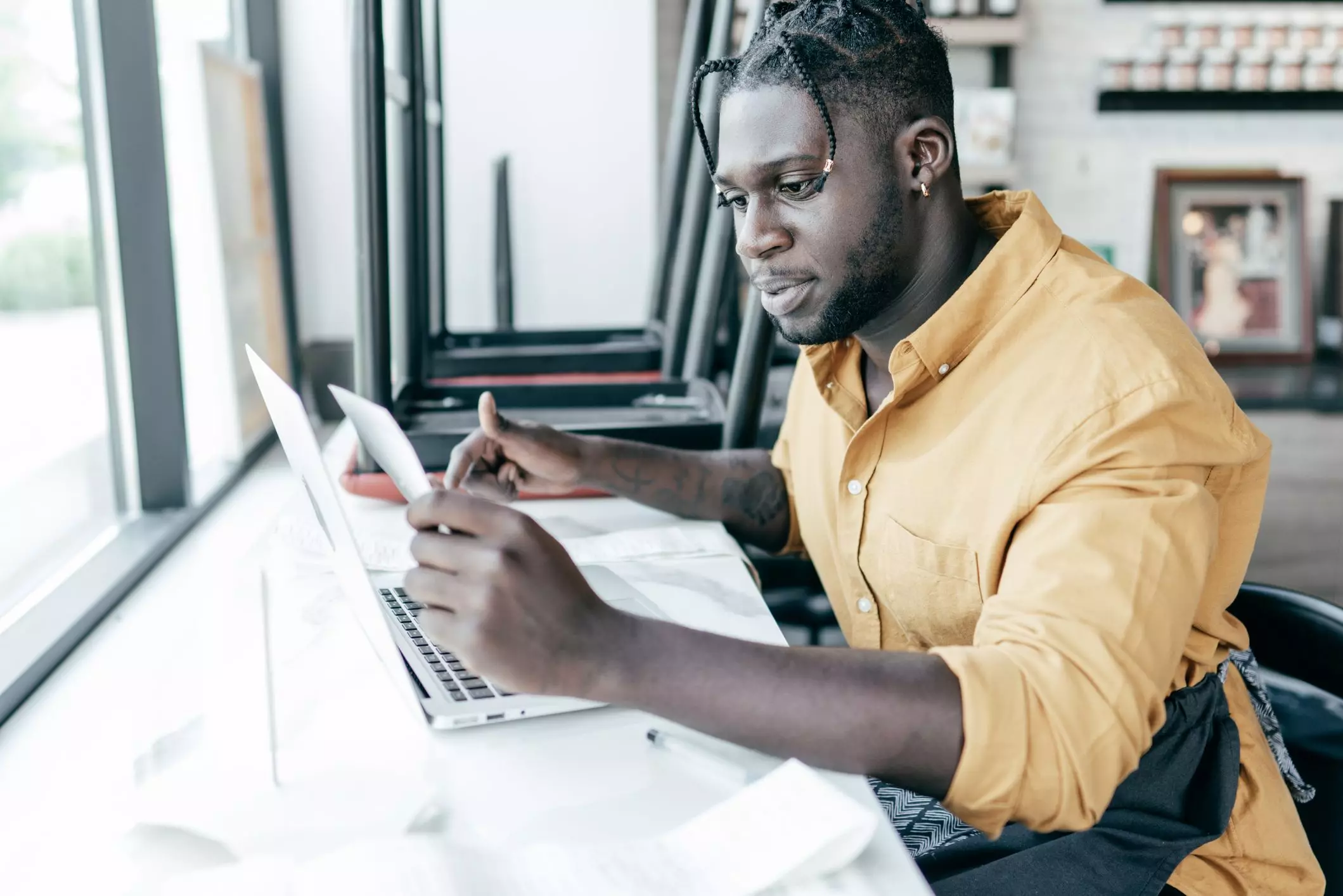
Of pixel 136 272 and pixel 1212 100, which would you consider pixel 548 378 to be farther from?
pixel 1212 100

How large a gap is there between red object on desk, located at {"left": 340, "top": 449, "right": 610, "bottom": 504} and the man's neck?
57cm

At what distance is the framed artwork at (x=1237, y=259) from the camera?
12.2 ft

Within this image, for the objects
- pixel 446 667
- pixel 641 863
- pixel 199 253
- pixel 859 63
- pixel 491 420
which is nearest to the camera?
pixel 641 863

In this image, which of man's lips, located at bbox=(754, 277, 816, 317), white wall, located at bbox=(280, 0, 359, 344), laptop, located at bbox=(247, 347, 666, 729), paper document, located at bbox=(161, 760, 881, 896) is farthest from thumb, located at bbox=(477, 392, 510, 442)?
white wall, located at bbox=(280, 0, 359, 344)

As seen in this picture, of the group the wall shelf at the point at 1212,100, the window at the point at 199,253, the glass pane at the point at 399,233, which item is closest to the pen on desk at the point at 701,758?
the glass pane at the point at 399,233

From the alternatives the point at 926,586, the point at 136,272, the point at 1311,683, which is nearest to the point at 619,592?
the point at 926,586

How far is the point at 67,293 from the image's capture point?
1810mm

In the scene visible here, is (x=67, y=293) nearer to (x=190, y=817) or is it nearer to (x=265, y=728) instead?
(x=265, y=728)

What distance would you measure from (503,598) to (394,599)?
428 millimetres

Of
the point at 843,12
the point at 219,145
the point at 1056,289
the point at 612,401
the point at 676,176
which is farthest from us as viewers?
the point at 676,176

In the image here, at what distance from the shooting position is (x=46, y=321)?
1.73 metres

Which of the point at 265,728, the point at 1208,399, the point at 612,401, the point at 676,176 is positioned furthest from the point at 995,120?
the point at 265,728

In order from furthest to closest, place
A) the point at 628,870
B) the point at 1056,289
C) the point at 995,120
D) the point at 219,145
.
Result: the point at 995,120 → the point at 219,145 → the point at 1056,289 → the point at 628,870

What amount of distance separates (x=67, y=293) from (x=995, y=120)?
293 cm
